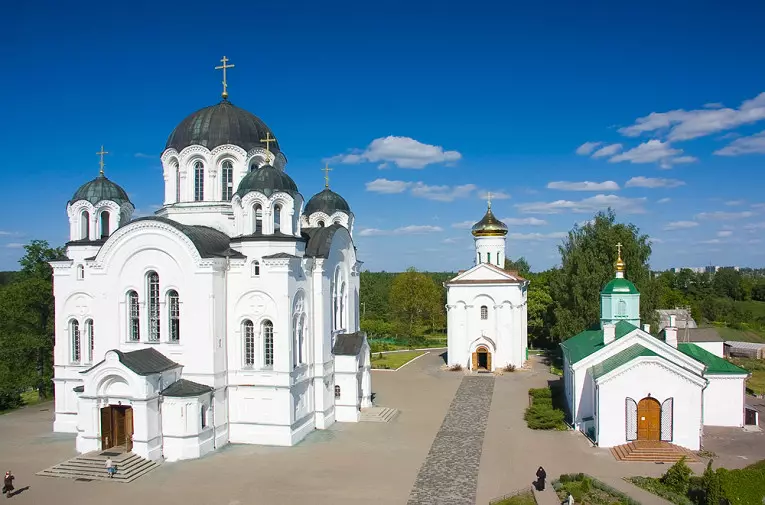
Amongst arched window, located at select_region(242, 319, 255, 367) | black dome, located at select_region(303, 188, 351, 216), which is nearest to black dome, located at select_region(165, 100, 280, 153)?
black dome, located at select_region(303, 188, 351, 216)

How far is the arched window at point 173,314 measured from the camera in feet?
65.4

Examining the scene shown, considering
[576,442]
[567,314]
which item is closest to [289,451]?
[576,442]

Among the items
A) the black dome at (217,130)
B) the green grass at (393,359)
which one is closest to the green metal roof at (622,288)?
the black dome at (217,130)

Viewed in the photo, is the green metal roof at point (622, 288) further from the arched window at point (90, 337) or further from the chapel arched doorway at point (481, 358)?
the arched window at point (90, 337)

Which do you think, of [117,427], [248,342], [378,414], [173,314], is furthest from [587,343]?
[117,427]

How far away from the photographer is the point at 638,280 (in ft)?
112

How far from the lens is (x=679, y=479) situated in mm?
15336

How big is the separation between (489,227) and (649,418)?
63.8ft

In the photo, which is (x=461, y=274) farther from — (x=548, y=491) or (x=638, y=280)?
(x=548, y=491)

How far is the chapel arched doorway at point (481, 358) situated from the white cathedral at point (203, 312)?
39.9ft

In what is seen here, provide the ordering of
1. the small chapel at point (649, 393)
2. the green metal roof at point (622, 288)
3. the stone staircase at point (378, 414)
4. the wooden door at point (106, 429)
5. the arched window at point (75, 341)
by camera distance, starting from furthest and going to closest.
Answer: the green metal roof at point (622, 288)
the stone staircase at point (378, 414)
the arched window at point (75, 341)
the small chapel at point (649, 393)
the wooden door at point (106, 429)

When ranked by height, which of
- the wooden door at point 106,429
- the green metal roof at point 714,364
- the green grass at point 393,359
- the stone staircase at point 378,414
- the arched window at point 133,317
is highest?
the arched window at point 133,317

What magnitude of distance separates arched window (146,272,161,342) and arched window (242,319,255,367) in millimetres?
2662

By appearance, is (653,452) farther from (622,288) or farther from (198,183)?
(198,183)
